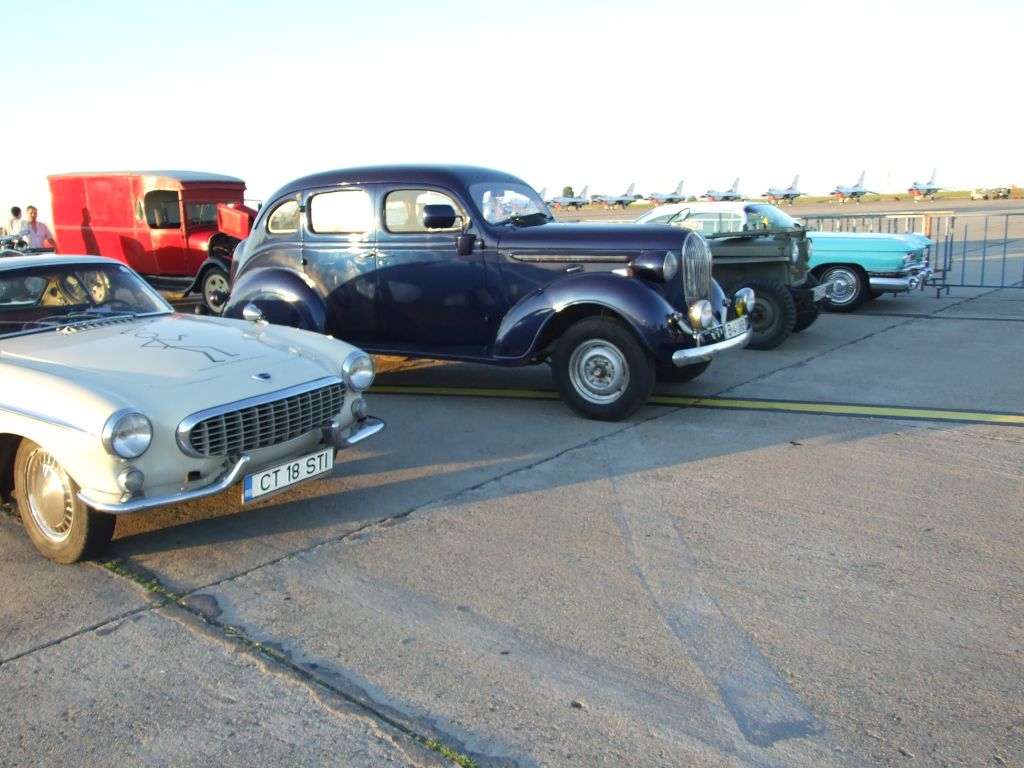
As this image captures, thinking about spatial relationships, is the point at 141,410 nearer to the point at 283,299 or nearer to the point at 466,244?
the point at 466,244

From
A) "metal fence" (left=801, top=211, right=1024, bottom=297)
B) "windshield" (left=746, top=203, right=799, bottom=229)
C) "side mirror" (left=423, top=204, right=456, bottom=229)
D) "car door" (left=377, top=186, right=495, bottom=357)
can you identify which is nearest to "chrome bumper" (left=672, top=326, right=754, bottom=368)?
"car door" (left=377, top=186, right=495, bottom=357)

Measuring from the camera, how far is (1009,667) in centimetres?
331

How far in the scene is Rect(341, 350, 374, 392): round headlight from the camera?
515cm

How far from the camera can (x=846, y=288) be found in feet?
42.0

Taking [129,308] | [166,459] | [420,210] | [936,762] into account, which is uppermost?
[420,210]

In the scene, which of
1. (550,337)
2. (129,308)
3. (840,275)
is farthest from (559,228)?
(840,275)

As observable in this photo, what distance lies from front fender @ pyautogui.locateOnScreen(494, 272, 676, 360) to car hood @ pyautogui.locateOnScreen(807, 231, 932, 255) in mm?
7099

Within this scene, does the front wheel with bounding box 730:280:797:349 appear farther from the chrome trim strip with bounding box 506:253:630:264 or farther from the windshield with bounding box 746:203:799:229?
the chrome trim strip with bounding box 506:253:630:264

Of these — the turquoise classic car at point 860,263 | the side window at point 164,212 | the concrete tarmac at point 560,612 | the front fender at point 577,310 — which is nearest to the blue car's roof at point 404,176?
the front fender at point 577,310

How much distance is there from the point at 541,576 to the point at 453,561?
0.47 m

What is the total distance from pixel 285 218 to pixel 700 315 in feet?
12.8

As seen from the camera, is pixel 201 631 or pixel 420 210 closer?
pixel 201 631

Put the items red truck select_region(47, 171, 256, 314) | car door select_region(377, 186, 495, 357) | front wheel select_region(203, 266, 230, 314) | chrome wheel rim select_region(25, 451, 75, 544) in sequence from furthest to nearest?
red truck select_region(47, 171, 256, 314) → front wheel select_region(203, 266, 230, 314) → car door select_region(377, 186, 495, 357) → chrome wheel rim select_region(25, 451, 75, 544)

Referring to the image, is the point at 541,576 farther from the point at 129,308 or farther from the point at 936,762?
the point at 129,308
